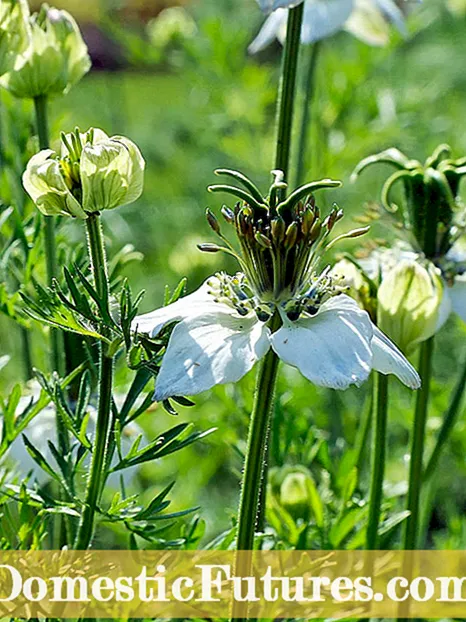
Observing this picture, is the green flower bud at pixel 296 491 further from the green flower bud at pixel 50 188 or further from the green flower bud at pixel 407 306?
the green flower bud at pixel 50 188

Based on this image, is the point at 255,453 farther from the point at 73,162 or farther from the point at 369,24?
the point at 369,24

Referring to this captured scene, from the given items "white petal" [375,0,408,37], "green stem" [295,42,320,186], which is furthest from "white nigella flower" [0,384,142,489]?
"white petal" [375,0,408,37]

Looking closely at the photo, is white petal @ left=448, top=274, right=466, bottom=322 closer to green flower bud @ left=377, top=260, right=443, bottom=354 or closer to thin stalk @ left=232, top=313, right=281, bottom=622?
green flower bud @ left=377, top=260, right=443, bottom=354

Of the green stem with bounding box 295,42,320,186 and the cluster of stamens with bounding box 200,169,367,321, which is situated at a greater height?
the green stem with bounding box 295,42,320,186

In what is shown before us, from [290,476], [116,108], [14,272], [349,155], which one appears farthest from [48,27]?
[116,108]

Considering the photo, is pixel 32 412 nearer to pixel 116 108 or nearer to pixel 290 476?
pixel 290 476

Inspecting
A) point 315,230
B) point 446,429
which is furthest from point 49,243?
point 446,429
